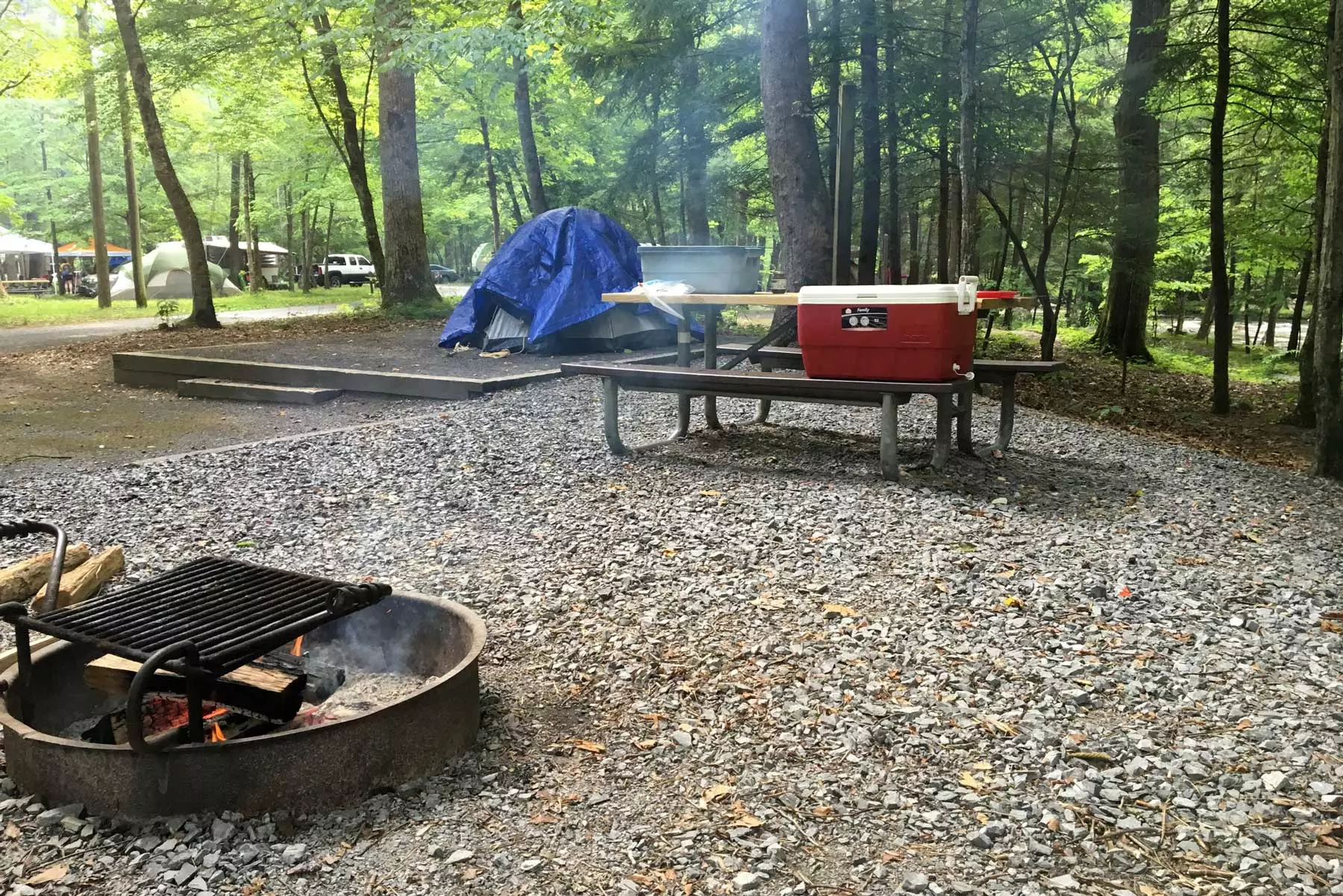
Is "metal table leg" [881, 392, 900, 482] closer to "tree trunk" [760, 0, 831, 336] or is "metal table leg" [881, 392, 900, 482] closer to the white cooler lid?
the white cooler lid

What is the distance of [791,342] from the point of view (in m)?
8.05

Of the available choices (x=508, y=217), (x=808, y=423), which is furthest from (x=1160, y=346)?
(x=508, y=217)

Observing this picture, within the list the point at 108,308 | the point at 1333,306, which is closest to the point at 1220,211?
the point at 1333,306

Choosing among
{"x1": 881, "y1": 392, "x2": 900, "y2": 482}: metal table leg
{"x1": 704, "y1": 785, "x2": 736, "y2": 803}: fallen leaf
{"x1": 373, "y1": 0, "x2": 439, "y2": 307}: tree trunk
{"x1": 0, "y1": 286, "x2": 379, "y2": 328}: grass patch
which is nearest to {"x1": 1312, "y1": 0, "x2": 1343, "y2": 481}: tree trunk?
{"x1": 881, "y1": 392, "x2": 900, "y2": 482}: metal table leg

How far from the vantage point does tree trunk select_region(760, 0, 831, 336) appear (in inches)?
359

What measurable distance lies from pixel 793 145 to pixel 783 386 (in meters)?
5.07

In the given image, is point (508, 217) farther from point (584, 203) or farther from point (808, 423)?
point (808, 423)

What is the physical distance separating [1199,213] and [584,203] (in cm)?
1159

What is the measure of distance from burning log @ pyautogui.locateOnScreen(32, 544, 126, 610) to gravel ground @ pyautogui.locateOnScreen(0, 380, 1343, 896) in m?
0.09

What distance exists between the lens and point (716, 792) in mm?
2354

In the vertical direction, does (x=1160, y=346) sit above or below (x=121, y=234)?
below

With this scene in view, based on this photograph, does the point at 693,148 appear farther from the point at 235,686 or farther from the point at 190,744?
the point at 190,744

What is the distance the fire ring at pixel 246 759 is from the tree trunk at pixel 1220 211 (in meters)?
9.40

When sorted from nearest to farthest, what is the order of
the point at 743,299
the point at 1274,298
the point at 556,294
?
the point at 743,299
the point at 556,294
the point at 1274,298
